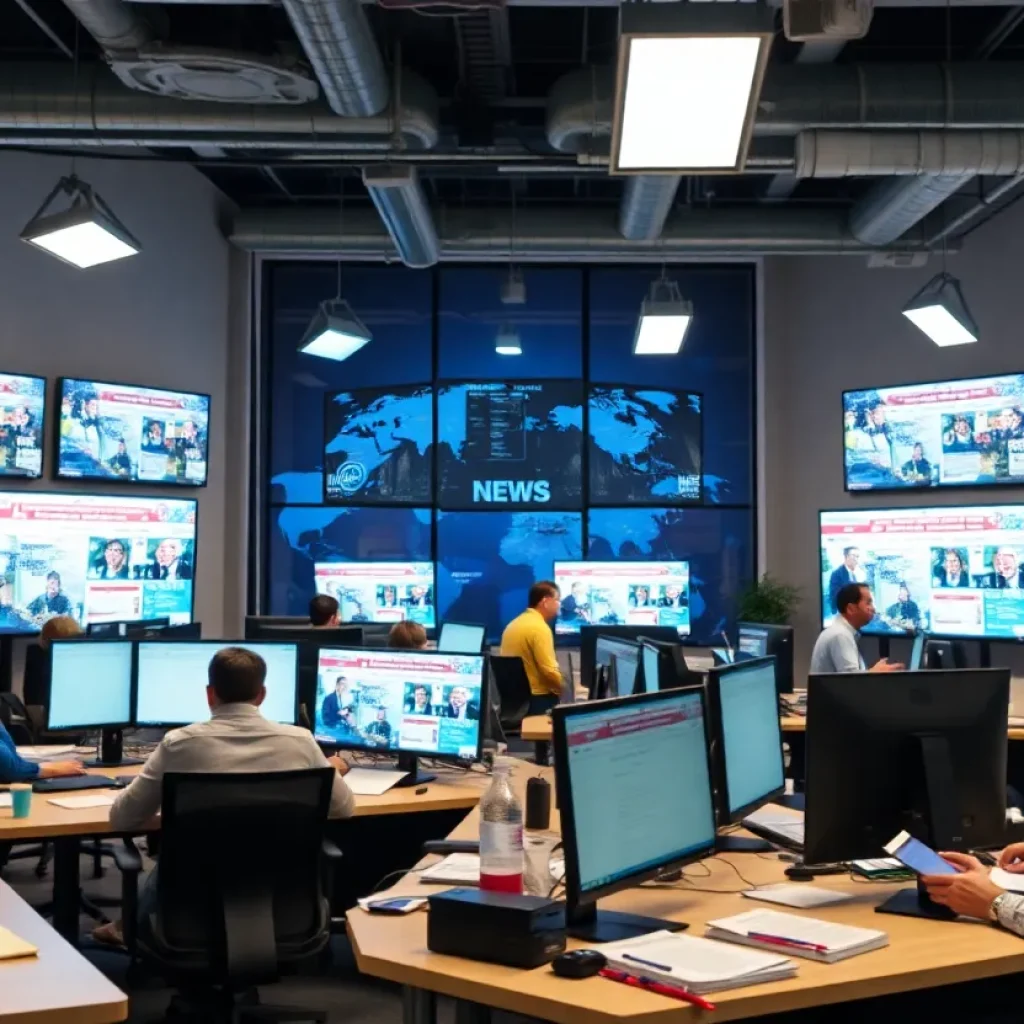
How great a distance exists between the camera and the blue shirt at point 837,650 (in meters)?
6.70

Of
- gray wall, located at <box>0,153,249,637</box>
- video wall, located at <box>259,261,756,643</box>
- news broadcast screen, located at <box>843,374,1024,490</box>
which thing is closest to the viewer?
gray wall, located at <box>0,153,249,637</box>

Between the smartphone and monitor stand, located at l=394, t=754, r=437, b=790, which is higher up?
the smartphone

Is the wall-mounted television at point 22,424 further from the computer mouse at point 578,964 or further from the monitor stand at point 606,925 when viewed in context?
the computer mouse at point 578,964

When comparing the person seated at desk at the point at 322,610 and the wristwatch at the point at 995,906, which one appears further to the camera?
the person seated at desk at the point at 322,610

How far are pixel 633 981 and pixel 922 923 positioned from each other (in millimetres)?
789

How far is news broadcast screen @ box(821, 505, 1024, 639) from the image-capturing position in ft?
27.9

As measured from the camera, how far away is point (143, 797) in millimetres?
3688

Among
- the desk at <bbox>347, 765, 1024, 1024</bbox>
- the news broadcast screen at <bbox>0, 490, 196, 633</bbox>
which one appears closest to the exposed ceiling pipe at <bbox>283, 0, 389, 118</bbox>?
the news broadcast screen at <bbox>0, 490, 196, 633</bbox>

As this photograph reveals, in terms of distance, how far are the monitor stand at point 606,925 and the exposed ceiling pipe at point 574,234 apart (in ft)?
22.8

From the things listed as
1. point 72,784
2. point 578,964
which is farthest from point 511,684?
point 578,964

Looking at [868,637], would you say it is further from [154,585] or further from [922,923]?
[922,923]

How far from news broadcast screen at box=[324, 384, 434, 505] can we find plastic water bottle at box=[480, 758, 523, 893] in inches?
310

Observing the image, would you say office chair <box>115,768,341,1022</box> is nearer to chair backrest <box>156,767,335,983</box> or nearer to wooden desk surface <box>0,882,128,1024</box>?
chair backrest <box>156,767,335,983</box>

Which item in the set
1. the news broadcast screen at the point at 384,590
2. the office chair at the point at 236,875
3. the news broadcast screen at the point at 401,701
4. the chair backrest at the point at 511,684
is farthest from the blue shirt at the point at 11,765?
the news broadcast screen at the point at 384,590
